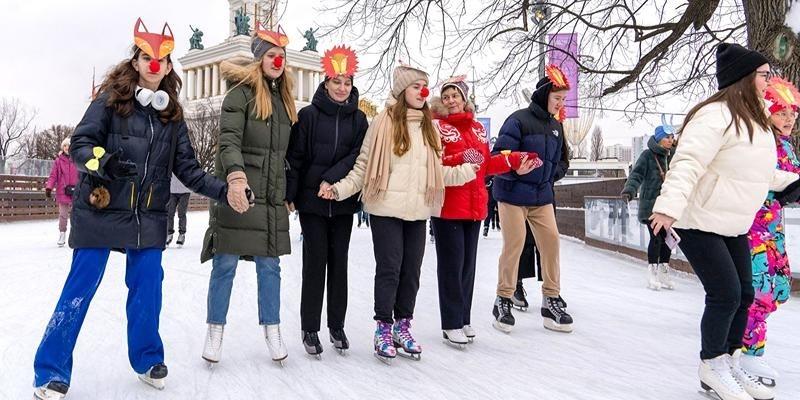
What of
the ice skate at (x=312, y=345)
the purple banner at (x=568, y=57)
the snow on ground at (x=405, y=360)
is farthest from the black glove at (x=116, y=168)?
the purple banner at (x=568, y=57)

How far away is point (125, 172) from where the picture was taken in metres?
2.41

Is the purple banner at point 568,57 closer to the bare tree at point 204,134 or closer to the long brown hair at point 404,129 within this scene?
the long brown hair at point 404,129

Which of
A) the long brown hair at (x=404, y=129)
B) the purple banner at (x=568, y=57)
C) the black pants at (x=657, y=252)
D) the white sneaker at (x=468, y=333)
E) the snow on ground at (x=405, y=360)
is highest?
the purple banner at (x=568, y=57)

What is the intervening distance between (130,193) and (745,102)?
2.85 meters

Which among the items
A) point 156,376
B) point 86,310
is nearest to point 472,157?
point 156,376

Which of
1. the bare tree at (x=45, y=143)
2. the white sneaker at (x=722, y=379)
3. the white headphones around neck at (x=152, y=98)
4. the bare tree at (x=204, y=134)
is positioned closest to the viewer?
the white sneaker at (x=722, y=379)

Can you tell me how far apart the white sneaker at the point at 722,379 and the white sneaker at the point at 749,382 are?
93 millimetres

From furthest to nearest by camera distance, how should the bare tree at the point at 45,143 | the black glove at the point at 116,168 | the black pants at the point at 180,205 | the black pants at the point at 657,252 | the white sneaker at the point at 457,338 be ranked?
the bare tree at the point at 45,143
the black pants at the point at 180,205
the black pants at the point at 657,252
the white sneaker at the point at 457,338
the black glove at the point at 116,168

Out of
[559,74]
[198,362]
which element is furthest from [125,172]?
[559,74]

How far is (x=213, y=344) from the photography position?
3070 millimetres

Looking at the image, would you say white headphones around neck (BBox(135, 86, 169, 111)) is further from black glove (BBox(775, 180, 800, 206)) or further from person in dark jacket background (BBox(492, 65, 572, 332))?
black glove (BBox(775, 180, 800, 206))

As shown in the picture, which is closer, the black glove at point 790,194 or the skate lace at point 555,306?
the black glove at point 790,194

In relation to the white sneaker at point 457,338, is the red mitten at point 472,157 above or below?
above

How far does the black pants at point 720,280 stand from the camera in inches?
100
